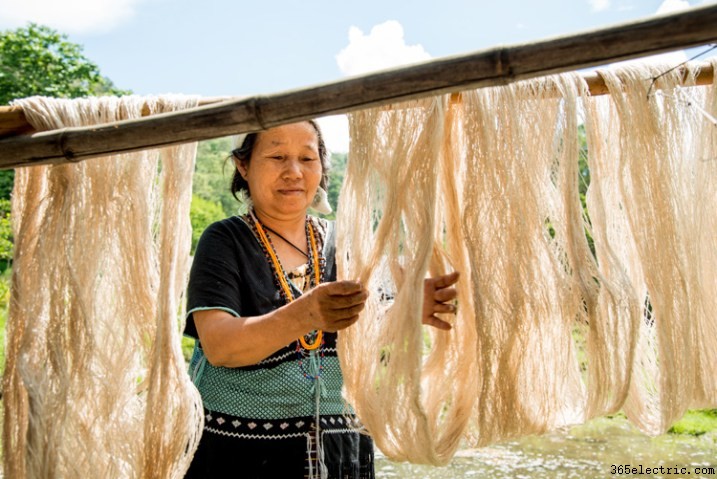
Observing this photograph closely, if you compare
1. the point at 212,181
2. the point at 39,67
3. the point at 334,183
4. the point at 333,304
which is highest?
the point at 39,67

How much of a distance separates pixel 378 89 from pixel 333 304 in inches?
17.2

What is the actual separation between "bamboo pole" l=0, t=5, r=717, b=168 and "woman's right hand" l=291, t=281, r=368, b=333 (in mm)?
340

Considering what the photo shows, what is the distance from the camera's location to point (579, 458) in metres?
5.61

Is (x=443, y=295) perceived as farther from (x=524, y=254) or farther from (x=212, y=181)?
(x=212, y=181)

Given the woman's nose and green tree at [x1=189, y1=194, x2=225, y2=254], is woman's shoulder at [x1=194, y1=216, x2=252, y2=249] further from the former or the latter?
green tree at [x1=189, y1=194, x2=225, y2=254]

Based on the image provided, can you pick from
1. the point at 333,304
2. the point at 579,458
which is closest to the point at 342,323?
the point at 333,304

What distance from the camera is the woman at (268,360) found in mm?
1576

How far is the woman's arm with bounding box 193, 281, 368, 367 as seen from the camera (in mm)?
1307

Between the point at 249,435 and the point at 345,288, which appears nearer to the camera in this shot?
the point at 345,288

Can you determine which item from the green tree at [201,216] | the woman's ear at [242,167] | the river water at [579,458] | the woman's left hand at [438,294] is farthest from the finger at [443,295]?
the green tree at [201,216]

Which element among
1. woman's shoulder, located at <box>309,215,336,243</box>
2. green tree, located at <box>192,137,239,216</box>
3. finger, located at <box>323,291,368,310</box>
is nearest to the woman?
woman's shoulder, located at <box>309,215,336,243</box>

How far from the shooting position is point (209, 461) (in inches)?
62.7

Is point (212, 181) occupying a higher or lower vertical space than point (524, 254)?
higher

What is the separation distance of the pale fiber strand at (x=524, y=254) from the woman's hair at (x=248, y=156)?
37 centimetres
